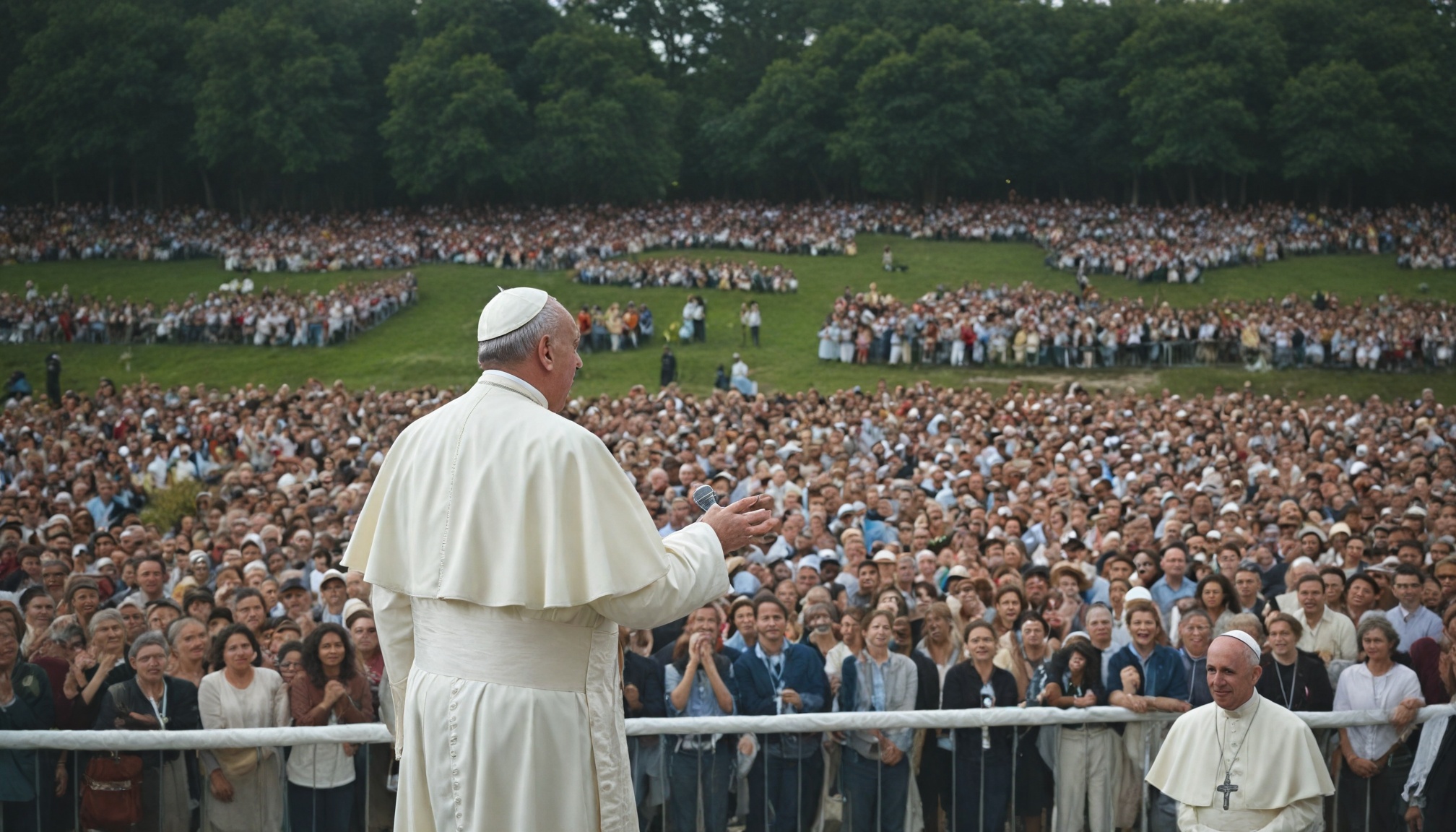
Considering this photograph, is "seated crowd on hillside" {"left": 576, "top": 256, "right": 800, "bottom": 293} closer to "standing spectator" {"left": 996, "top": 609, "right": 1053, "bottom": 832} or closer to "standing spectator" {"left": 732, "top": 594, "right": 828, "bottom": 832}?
"standing spectator" {"left": 996, "top": 609, "right": 1053, "bottom": 832}

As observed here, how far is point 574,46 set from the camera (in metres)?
51.9

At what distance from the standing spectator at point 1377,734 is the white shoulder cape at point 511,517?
3.61 m

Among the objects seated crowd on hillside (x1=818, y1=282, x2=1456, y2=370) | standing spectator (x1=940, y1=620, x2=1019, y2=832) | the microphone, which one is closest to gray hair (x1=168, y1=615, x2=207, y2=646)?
standing spectator (x1=940, y1=620, x2=1019, y2=832)

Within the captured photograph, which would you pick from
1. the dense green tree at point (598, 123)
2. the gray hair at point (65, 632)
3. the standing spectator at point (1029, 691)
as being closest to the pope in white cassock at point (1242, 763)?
the standing spectator at point (1029, 691)

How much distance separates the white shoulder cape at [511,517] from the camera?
2953mm

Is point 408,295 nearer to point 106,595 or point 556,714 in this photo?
point 106,595

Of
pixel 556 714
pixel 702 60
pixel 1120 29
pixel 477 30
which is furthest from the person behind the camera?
pixel 702 60

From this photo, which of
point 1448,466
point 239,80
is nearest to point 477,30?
point 239,80

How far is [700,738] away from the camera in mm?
5098

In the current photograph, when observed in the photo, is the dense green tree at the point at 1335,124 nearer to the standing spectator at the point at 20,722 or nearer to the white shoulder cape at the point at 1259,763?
the white shoulder cape at the point at 1259,763

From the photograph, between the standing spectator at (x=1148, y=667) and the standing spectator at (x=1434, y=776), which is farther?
the standing spectator at (x=1148, y=667)

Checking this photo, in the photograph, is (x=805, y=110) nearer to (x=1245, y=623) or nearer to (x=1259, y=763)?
(x=1245, y=623)

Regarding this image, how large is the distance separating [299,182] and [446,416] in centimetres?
5726

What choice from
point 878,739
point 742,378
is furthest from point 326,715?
point 742,378
